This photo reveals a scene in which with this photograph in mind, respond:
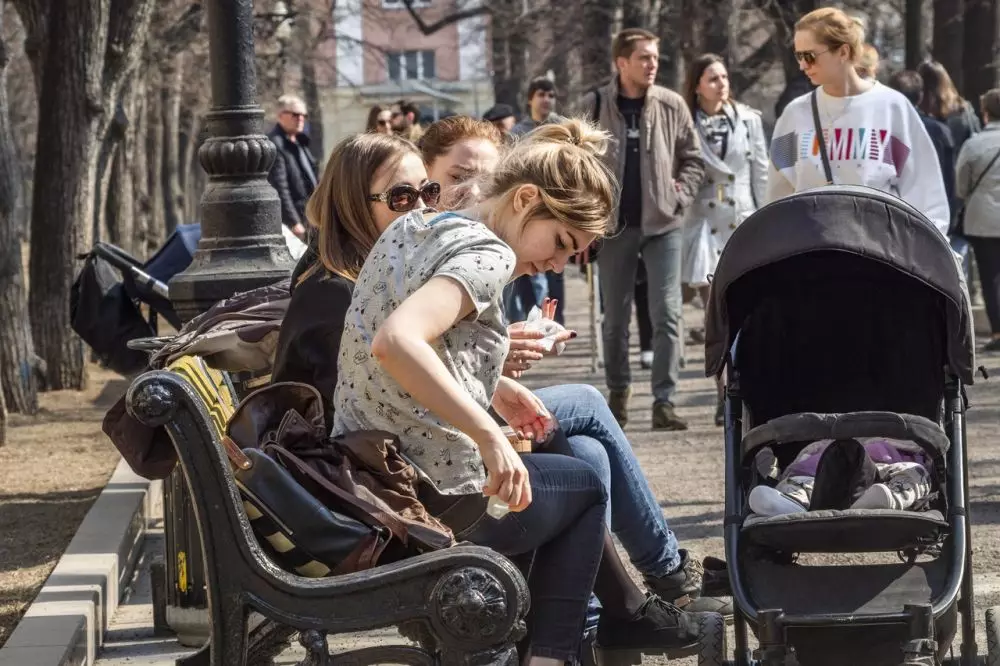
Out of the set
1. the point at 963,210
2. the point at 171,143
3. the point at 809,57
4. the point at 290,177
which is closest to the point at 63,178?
the point at 290,177

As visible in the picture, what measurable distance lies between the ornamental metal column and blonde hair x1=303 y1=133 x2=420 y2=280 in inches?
69.3

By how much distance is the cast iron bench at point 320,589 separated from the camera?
353cm

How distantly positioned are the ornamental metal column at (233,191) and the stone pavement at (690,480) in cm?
122

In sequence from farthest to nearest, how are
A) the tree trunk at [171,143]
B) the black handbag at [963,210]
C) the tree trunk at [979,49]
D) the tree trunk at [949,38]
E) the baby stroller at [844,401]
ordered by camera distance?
the tree trunk at [171,143], the tree trunk at [979,49], the tree trunk at [949,38], the black handbag at [963,210], the baby stroller at [844,401]

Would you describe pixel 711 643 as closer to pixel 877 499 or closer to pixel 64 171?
pixel 877 499

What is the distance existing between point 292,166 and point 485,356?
9.21m

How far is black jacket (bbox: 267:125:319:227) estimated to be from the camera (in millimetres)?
12523

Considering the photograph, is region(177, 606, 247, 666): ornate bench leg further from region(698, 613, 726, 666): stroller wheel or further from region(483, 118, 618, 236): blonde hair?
region(698, 613, 726, 666): stroller wheel

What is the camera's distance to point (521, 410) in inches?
177

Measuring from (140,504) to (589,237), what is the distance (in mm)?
3943

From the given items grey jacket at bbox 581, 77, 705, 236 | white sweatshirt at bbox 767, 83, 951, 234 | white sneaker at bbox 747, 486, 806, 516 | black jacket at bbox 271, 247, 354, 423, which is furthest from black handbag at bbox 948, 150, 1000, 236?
black jacket at bbox 271, 247, 354, 423

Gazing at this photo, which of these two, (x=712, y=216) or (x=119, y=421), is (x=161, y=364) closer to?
(x=119, y=421)

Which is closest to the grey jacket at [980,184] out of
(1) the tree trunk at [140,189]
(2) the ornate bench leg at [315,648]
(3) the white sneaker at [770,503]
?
(3) the white sneaker at [770,503]

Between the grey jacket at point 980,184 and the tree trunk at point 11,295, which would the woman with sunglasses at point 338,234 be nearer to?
the tree trunk at point 11,295
